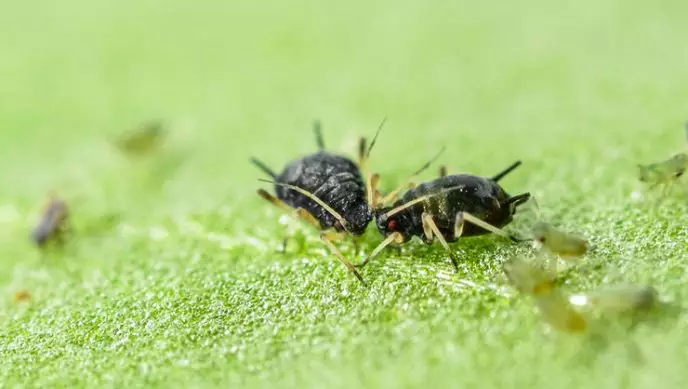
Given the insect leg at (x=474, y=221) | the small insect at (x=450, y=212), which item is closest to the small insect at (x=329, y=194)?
the small insect at (x=450, y=212)

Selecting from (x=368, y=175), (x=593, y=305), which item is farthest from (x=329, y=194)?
(x=593, y=305)

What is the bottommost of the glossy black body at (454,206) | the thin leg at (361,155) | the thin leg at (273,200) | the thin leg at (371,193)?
the glossy black body at (454,206)

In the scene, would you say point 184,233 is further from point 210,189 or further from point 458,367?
point 458,367

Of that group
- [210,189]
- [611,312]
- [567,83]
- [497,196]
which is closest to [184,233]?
[210,189]

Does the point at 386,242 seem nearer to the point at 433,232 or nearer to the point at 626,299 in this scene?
the point at 433,232

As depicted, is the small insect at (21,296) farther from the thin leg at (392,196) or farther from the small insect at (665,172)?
the small insect at (665,172)
